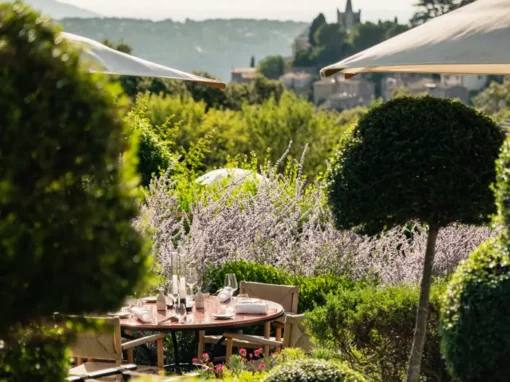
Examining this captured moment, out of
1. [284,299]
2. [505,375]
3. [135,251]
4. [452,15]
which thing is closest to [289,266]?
[284,299]

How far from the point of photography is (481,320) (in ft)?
14.3

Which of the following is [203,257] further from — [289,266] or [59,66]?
[59,66]

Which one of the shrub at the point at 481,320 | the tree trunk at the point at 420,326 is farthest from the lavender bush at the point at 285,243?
the shrub at the point at 481,320

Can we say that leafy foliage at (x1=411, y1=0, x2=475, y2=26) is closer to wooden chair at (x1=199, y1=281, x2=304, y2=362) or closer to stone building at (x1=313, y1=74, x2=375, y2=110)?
stone building at (x1=313, y1=74, x2=375, y2=110)

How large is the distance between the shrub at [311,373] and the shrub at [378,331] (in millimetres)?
1712

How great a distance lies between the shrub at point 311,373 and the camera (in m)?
4.66

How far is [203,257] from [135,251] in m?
5.76

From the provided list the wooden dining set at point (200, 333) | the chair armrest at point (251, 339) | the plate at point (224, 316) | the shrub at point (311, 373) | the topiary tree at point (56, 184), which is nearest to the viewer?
the topiary tree at point (56, 184)

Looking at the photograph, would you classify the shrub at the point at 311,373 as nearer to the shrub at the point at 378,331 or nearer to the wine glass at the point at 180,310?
the shrub at the point at 378,331

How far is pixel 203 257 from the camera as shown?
9.29 m

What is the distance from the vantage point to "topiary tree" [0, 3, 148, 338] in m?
3.30

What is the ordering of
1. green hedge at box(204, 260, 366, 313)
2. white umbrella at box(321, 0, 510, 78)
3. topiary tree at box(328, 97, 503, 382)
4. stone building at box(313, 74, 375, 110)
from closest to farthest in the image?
topiary tree at box(328, 97, 503, 382) → white umbrella at box(321, 0, 510, 78) → green hedge at box(204, 260, 366, 313) → stone building at box(313, 74, 375, 110)

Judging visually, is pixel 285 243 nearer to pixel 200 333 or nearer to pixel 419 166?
pixel 200 333

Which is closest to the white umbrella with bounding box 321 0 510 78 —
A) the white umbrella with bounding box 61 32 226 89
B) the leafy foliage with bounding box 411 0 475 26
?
the white umbrella with bounding box 61 32 226 89
